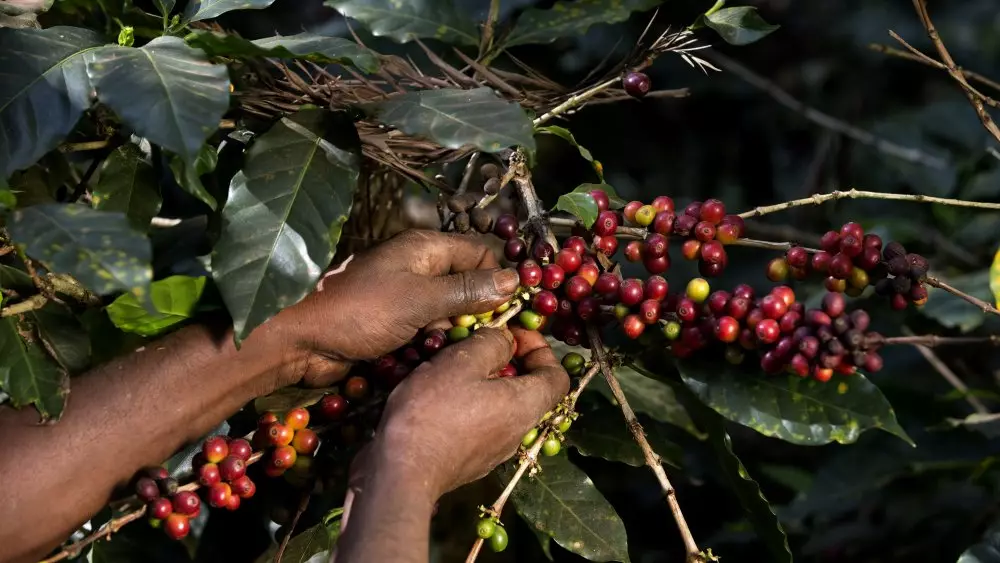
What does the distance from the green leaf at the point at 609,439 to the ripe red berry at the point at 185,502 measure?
1.57 feet

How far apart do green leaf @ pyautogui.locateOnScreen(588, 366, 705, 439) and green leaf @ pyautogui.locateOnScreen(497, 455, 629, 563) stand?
9.6 inches

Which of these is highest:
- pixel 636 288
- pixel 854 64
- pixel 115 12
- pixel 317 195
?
pixel 115 12

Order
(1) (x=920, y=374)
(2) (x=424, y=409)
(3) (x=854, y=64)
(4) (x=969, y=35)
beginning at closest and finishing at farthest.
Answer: (2) (x=424, y=409)
(1) (x=920, y=374)
(4) (x=969, y=35)
(3) (x=854, y=64)

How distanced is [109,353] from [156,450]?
6.8 inches

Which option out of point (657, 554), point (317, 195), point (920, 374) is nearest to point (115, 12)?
point (317, 195)

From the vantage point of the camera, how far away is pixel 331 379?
1.05 m

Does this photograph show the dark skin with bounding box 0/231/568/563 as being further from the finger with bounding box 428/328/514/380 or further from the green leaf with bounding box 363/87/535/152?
the green leaf with bounding box 363/87/535/152

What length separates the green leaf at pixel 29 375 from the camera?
A: 2.92 ft

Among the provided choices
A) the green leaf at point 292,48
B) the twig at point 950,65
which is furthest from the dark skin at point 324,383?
the twig at point 950,65

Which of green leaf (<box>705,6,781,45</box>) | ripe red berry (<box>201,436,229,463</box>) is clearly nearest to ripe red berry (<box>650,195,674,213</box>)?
green leaf (<box>705,6,781,45</box>)

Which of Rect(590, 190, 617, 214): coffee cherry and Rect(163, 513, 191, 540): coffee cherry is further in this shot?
Rect(590, 190, 617, 214): coffee cherry

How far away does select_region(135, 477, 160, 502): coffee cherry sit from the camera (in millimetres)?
904

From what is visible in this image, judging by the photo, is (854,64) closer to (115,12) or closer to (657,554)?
(657,554)

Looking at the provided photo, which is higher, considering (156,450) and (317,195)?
(317,195)
